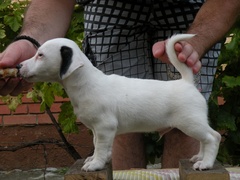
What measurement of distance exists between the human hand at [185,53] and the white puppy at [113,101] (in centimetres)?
8

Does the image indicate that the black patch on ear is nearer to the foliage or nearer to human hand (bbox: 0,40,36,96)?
human hand (bbox: 0,40,36,96)

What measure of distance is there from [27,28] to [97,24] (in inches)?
10.9

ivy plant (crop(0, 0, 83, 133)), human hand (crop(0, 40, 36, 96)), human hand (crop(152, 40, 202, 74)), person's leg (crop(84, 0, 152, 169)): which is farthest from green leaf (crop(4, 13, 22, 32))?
human hand (crop(152, 40, 202, 74))

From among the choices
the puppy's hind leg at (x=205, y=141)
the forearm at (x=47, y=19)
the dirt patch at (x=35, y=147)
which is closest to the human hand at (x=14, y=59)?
the forearm at (x=47, y=19)

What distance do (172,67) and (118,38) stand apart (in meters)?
0.25

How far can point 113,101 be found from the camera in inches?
60.8

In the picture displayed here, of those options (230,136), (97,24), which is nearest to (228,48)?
(230,136)

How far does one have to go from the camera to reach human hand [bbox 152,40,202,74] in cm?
164

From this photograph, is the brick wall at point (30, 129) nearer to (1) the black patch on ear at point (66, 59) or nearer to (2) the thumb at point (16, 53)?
(2) the thumb at point (16, 53)

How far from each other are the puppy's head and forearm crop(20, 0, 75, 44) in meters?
0.55

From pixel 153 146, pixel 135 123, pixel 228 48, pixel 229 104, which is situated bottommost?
pixel 153 146

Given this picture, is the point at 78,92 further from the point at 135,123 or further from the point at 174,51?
the point at 174,51

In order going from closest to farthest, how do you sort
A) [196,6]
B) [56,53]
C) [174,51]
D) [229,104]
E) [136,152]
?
[56,53], [174,51], [196,6], [136,152], [229,104]

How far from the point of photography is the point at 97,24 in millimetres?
2133
